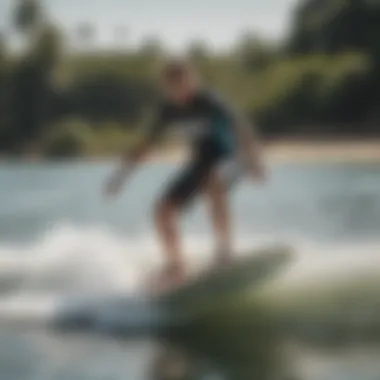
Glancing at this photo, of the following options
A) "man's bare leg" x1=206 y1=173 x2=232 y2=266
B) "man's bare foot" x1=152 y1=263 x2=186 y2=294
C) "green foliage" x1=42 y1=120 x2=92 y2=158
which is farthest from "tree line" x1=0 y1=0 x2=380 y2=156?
"man's bare foot" x1=152 y1=263 x2=186 y2=294

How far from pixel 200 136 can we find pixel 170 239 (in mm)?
177

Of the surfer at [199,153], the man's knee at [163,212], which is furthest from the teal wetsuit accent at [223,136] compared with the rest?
the man's knee at [163,212]

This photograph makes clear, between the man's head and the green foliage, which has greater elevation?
the man's head

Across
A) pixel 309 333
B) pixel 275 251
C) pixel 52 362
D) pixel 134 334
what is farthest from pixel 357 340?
pixel 52 362

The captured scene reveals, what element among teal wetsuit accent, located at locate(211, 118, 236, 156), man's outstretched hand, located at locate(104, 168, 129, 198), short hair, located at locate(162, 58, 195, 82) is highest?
short hair, located at locate(162, 58, 195, 82)

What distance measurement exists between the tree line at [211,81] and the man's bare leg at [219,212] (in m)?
0.12

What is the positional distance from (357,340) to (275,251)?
0.65ft

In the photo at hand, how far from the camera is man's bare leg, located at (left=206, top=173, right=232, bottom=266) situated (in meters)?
1.76

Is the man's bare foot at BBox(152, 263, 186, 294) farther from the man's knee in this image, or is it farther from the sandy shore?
the sandy shore

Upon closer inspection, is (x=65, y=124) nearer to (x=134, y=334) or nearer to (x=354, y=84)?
(x=134, y=334)

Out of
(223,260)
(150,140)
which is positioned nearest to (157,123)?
(150,140)

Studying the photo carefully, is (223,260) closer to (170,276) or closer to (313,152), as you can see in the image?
(170,276)

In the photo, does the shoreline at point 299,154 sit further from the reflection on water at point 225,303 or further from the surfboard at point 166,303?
the surfboard at point 166,303

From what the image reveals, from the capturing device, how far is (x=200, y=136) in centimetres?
176
